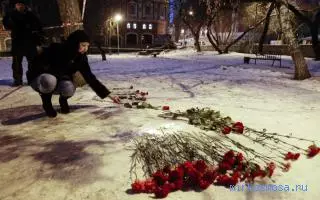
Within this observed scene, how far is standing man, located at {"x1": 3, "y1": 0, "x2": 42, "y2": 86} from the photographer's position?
274 inches

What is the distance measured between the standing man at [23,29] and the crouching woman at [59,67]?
2990 millimetres

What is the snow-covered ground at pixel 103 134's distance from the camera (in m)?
2.61

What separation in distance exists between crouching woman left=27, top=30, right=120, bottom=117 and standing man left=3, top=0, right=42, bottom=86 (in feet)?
9.81

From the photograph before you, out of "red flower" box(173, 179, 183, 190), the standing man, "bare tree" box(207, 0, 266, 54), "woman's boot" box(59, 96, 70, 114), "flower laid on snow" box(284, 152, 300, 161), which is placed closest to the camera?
"red flower" box(173, 179, 183, 190)

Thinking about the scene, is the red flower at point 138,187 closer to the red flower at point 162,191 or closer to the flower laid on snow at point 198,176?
the flower laid on snow at point 198,176

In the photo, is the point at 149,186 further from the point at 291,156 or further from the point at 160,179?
the point at 291,156

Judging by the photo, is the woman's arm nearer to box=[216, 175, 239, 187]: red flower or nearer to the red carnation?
box=[216, 175, 239, 187]: red flower

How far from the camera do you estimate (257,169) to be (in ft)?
9.52

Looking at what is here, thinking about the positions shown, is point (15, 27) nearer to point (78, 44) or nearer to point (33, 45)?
point (33, 45)

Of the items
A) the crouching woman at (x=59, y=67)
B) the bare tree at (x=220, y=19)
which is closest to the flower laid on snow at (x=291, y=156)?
the crouching woman at (x=59, y=67)

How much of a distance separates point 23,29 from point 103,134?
14.9 feet

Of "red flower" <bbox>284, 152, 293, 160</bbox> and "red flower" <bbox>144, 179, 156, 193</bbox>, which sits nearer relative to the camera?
"red flower" <bbox>144, 179, 156, 193</bbox>

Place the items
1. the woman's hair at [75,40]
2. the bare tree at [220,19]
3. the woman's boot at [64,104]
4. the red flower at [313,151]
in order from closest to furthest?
the red flower at [313,151], the woman's hair at [75,40], the woman's boot at [64,104], the bare tree at [220,19]

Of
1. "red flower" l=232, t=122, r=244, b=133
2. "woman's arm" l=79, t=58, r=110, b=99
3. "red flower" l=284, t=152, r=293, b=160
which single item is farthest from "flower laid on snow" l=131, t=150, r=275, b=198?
"woman's arm" l=79, t=58, r=110, b=99
